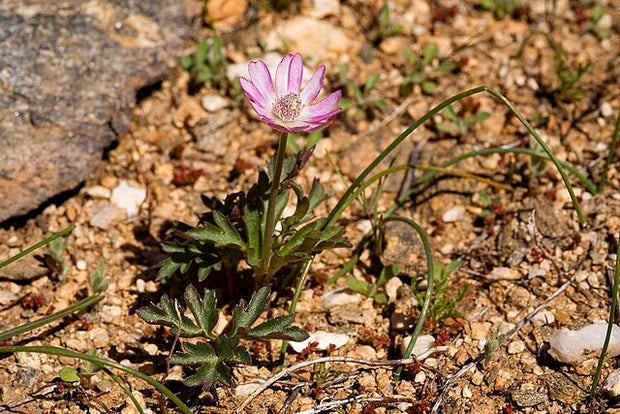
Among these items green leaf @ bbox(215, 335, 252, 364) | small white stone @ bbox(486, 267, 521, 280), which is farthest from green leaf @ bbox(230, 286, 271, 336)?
small white stone @ bbox(486, 267, 521, 280)

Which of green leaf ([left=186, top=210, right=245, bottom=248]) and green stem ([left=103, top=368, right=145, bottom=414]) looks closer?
green stem ([left=103, top=368, right=145, bottom=414])

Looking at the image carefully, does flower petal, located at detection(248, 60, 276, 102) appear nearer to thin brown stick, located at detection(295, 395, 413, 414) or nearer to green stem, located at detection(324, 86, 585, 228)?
green stem, located at detection(324, 86, 585, 228)

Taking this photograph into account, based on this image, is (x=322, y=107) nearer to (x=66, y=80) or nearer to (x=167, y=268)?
(x=167, y=268)

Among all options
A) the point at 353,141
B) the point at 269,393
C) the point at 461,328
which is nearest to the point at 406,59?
the point at 353,141

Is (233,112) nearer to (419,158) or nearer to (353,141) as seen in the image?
(353,141)

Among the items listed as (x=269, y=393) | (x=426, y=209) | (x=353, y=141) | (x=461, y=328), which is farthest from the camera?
(x=353, y=141)
